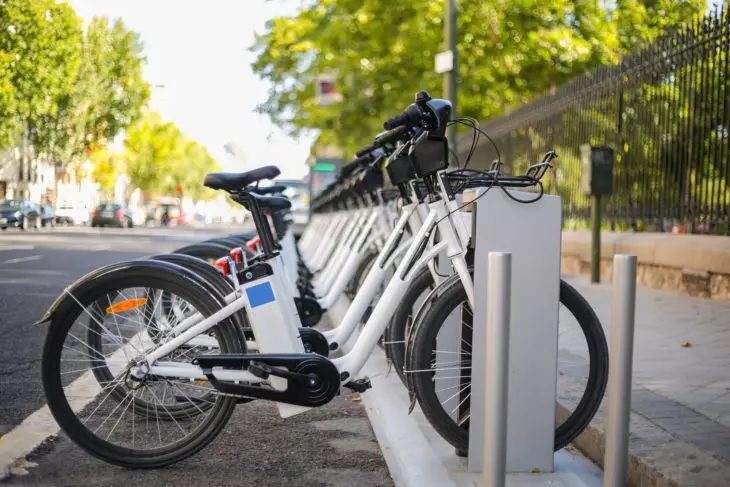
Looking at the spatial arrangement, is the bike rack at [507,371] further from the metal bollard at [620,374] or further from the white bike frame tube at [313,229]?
the white bike frame tube at [313,229]

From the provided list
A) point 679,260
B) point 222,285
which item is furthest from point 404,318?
point 679,260

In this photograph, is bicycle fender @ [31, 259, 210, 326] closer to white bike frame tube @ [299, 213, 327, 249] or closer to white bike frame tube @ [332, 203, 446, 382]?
Answer: white bike frame tube @ [332, 203, 446, 382]

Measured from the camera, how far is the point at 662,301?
9.34m

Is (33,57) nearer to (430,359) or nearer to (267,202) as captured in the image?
(267,202)

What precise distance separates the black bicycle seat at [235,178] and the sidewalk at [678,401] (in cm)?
147

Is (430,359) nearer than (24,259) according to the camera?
Yes

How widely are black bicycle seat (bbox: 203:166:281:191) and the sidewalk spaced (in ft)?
4.81

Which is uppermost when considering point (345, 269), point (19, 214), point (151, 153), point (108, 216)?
point (151, 153)

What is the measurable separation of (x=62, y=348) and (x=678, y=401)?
2.72 m

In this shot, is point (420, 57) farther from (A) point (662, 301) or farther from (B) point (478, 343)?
(B) point (478, 343)

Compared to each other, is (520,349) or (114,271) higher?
(114,271)

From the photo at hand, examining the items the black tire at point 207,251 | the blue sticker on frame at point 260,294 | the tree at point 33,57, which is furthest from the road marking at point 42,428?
the tree at point 33,57

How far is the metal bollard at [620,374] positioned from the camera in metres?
3.05

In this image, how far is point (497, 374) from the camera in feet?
9.93
